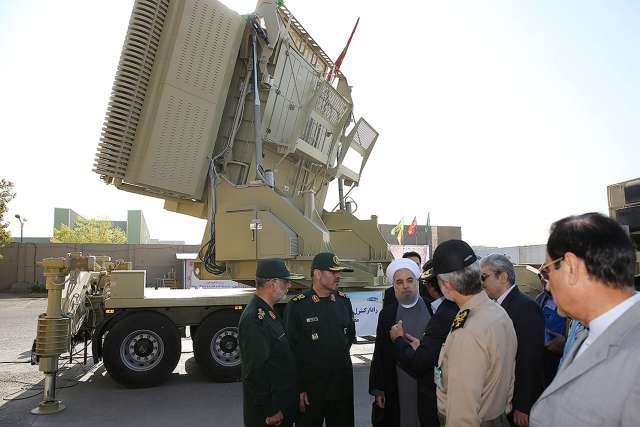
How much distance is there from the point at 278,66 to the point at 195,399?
535cm

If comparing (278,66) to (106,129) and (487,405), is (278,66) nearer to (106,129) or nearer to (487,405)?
(106,129)

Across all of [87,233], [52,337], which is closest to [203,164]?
[52,337]

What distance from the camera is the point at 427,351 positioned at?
115 inches

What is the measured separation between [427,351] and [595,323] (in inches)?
57.9

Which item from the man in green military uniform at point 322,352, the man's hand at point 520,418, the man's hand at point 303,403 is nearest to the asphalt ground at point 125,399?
the man in green military uniform at point 322,352

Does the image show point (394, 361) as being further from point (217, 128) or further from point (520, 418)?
point (217, 128)

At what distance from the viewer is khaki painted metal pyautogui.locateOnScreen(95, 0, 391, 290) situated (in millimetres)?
7527

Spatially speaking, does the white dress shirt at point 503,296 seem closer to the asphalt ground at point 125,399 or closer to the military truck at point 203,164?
the asphalt ground at point 125,399

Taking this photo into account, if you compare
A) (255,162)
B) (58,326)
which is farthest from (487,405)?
(255,162)

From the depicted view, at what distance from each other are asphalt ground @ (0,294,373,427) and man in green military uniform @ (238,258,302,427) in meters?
2.18

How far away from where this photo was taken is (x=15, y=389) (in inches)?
270

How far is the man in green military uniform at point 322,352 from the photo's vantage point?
3.99m

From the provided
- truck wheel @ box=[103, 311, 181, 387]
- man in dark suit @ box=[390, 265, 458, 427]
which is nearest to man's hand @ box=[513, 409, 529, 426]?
man in dark suit @ box=[390, 265, 458, 427]

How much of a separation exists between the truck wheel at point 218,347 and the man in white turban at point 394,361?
3.70 metres
